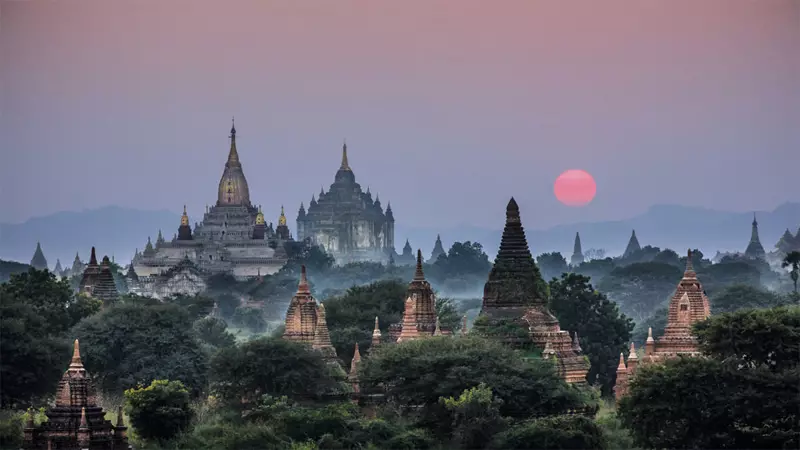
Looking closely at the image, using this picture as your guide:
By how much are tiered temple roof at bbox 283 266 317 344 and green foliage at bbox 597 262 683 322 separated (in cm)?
7819

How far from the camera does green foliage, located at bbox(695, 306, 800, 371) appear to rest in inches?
1807

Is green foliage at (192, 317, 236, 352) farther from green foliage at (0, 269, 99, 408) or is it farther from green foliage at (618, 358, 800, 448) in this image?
green foliage at (618, 358, 800, 448)

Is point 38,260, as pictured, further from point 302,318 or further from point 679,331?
point 679,331

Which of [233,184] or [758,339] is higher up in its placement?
[233,184]

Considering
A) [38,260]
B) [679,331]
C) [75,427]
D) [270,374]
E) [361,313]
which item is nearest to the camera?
[75,427]

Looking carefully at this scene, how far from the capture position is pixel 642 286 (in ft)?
471

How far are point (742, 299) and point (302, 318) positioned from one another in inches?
1749

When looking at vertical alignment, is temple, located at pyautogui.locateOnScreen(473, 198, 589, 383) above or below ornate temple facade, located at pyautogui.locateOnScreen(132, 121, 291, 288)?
below

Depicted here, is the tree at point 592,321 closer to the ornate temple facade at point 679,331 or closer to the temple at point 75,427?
the ornate temple facade at point 679,331

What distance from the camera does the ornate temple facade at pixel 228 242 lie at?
571 ft

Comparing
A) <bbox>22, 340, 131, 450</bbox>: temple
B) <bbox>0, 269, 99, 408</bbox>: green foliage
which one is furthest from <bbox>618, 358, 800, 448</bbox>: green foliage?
<bbox>0, 269, 99, 408</bbox>: green foliage

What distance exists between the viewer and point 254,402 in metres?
53.6

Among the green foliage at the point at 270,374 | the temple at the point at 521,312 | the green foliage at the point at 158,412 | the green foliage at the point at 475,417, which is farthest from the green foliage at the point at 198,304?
the green foliage at the point at 475,417

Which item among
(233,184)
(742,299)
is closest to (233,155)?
(233,184)
